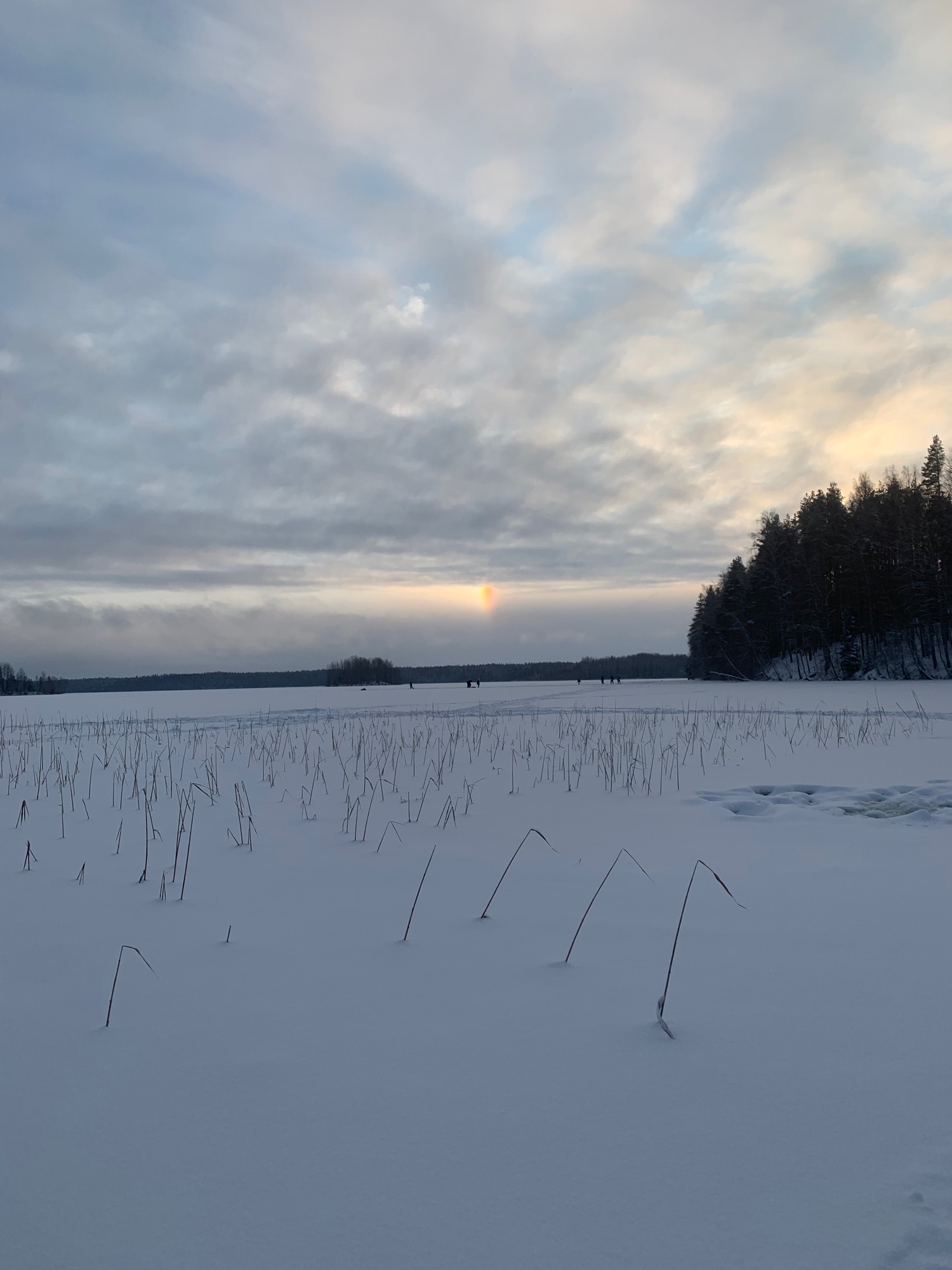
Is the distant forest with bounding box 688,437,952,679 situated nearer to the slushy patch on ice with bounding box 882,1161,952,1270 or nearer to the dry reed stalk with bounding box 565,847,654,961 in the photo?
the dry reed stalk with bounding box 565,847,654,961

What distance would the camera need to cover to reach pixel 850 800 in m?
5.73

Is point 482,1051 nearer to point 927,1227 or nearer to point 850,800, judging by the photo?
point 927,1227

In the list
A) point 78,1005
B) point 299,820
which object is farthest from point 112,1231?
point 299,820

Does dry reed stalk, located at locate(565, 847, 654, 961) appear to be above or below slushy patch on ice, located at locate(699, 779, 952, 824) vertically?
above

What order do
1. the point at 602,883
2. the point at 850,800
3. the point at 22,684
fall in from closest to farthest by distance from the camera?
the point at 602,883 → the point at 850,800 → the point at 22,684

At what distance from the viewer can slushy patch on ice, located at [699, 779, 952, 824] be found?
5.25m

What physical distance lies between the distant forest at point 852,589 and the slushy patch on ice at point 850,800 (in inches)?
1338

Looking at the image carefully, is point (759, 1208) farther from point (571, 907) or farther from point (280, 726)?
point (280, 726)

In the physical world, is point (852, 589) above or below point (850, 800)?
above

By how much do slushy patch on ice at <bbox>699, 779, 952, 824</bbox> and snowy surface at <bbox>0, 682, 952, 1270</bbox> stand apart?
244mm

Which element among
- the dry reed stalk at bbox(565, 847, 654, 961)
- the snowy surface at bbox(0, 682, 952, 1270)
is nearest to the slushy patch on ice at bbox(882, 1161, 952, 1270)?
the snowy surface at bbox(0, 682, 952, 1270)

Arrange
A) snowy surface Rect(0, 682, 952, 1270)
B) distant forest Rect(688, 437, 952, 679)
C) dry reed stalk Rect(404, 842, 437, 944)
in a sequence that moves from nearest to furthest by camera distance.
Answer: snowy surface Rect(0, 682, 952, 1270), dry reed stalk Rect(404, 842, 437, 944), distant forest Rect(688, 437, 952, 679)

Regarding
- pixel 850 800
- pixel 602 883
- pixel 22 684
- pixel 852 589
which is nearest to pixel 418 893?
pixel 602 883

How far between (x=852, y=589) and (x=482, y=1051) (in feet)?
140
